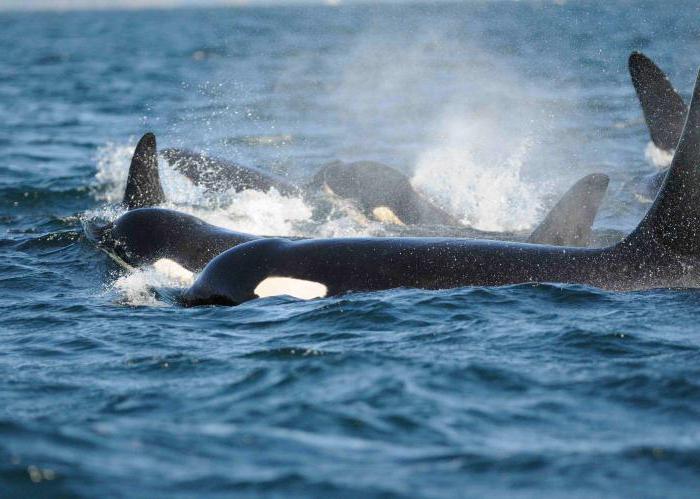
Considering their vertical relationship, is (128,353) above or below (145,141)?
below

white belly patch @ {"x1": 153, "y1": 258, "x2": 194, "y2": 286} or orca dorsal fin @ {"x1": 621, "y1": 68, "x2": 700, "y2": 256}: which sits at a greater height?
orca dorsal fin @ {"x1": 621, "y1": 68, "x2": 700, "y2": 256}

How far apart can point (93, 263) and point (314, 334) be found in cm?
495

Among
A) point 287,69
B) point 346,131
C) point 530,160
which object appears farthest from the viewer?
point 287,69

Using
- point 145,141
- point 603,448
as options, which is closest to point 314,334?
point 603,448

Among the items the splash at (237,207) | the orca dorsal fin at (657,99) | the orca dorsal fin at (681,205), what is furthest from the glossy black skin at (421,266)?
the orca dorsal fin at (657,99)

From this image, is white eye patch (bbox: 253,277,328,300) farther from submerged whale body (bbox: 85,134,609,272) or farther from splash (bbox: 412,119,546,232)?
splash (bbox: 412,119,546,232)

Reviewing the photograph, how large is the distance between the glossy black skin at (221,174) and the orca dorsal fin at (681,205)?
24.4 feet

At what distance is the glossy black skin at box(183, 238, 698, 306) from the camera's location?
970cm

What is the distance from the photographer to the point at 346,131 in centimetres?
2873

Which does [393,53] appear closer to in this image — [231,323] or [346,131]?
[346,131]

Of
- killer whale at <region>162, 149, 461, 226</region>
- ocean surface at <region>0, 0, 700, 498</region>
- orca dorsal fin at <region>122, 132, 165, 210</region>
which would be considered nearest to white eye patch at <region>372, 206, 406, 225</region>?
killer whale at <region>162, 149, 461, 226</region>

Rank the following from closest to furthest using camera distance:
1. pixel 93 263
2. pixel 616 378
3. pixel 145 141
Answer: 1. pixel 616 378
2. pixel 93 263
3. pixel 145 141

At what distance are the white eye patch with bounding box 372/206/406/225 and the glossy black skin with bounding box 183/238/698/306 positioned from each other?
5.11m

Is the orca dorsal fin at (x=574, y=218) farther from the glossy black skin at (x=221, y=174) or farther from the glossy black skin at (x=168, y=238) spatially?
the glossy black skin at (x=221, y=174)
